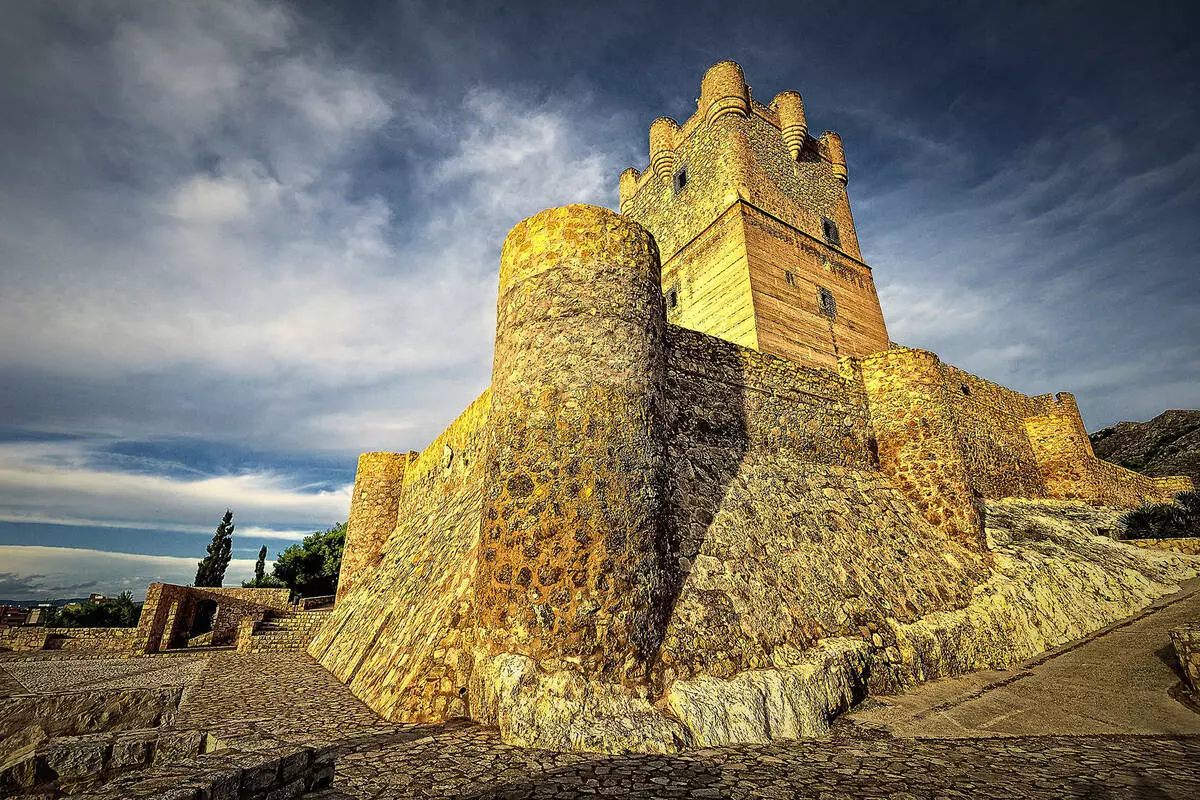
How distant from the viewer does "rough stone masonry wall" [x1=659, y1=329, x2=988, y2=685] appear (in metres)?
5.72

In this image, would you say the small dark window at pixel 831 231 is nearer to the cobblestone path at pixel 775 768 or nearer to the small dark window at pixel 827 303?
the small dark window at pixel 827 303

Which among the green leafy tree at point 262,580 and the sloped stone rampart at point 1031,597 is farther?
the green leafy tree at point 262,580

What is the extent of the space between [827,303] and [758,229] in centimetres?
333

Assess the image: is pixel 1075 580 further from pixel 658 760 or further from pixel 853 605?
pixel 658 760

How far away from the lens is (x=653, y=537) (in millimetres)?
5387

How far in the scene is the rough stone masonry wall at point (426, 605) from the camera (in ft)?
16.8

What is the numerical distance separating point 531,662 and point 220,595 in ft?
67.0

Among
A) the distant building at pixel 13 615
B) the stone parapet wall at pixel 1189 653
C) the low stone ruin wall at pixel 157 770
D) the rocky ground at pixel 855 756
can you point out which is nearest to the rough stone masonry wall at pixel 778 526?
the rocky ground at pixel 855 756

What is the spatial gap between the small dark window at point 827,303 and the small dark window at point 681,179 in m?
6.23

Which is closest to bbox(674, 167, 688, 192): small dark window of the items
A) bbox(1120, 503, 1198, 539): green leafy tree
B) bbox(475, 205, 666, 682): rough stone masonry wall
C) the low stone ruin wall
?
bbox(475, 205, 666, 682): rough stone masonry wall

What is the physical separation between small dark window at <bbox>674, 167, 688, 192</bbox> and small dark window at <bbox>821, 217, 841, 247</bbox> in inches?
202

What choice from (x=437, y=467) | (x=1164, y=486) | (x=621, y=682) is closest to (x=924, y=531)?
(x=621, y=682)

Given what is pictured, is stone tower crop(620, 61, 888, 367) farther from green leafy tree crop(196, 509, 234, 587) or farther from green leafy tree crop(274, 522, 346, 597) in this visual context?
green leafy tree crop(196, 509, 234, 587)

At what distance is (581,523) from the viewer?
5.12m
